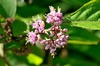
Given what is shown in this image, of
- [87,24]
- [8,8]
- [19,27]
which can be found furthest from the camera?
[19,27]

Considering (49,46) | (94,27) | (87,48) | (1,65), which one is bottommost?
(87,48)

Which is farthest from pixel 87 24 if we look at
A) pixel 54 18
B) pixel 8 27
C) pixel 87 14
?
pixel 8 27

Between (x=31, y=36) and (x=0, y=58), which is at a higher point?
(x=31, y=36)

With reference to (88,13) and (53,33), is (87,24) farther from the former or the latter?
(53,33)

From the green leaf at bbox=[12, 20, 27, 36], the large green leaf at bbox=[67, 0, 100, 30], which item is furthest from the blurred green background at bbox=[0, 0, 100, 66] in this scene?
the large green leaf at bbox=[67, 0, 100, 30]

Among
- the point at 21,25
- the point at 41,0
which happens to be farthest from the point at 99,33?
the point at 21,25

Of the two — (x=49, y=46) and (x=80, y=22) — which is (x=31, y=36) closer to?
(x=49, y=46)
